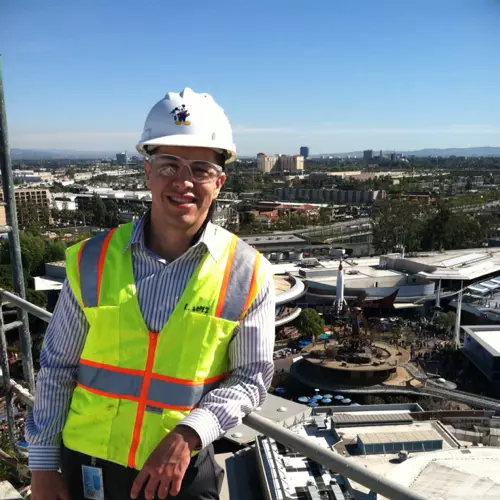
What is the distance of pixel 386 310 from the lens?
2191cm

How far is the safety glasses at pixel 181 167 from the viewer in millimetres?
1395

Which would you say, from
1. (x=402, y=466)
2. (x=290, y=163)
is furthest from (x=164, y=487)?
(x=290, y=163)

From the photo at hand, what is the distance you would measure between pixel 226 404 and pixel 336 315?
19.4 metres

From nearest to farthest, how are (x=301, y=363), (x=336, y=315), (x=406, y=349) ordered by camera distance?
(x=301, y=363), (x=406, y=349), (x=336, y=315)

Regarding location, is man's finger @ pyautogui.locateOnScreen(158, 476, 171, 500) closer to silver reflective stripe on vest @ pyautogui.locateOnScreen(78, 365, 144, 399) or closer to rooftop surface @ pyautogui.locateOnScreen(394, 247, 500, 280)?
Answer: silver reflective stripe on vest @ pyautogui.locateOnScreen(78, 365, 144, 399)

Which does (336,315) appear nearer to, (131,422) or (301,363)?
(301,363)

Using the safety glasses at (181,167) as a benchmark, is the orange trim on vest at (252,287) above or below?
below

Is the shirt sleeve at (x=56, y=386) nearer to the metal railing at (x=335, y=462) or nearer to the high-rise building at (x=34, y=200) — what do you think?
the metal railing at (x=335, y=462)

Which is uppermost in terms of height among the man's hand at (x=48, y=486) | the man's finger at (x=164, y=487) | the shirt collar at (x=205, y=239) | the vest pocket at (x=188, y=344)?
the shirt collar at (x=205, y=239)

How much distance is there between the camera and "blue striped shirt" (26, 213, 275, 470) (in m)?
1.36

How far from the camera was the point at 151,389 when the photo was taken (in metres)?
1.29

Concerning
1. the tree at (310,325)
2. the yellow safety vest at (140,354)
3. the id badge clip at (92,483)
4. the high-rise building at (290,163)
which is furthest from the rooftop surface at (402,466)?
the high-rise building at (290,163)

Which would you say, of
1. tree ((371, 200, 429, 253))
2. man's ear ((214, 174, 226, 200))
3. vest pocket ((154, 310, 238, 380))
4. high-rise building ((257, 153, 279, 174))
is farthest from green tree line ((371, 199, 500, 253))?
high-rise building ((257, 153, 279, 174))

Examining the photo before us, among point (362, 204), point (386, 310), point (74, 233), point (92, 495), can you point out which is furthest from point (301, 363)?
point (362, 204)
